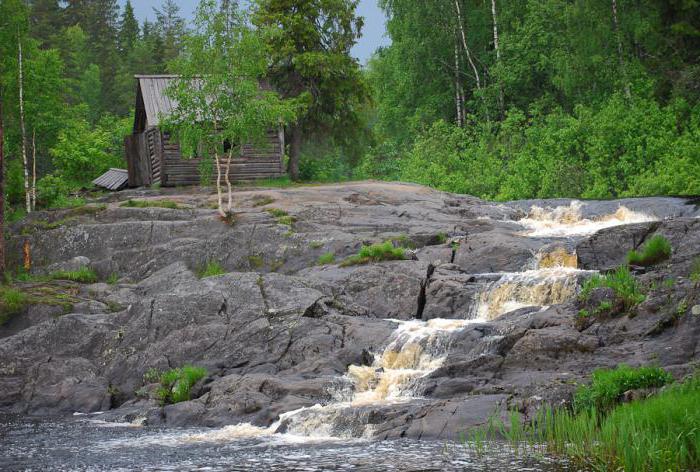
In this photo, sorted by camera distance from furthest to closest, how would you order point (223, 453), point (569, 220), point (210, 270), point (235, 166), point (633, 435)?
point (235, 166) < point (569, 220) < point (210, 270) < point (223, 453) < point (633, 435)

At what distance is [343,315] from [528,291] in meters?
4.42

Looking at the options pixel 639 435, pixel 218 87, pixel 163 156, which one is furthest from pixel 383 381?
pixel 163 156

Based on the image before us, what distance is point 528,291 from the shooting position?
2030 cm

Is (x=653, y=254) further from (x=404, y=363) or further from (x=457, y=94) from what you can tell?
(x=457, y=94)

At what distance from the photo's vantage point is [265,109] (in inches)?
1190

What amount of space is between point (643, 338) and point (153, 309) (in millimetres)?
11869

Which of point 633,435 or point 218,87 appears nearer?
point 633,435

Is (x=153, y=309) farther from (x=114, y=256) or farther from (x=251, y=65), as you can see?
(x=251, y=65)

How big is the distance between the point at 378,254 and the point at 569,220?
8.03m

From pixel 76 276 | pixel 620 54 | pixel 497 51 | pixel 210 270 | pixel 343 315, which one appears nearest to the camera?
pixel 343 315

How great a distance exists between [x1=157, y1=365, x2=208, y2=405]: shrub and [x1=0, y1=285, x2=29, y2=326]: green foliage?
6.13 metres

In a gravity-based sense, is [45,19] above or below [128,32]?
above

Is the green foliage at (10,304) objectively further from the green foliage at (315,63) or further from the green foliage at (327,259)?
the green foliage at (315,63)

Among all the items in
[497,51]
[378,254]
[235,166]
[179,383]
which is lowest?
[179,383]
